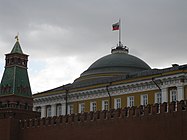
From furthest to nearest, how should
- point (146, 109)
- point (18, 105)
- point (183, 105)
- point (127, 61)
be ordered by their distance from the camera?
point (127, 61) < point (18, 105) < point (146, 109) < point (183, 105)

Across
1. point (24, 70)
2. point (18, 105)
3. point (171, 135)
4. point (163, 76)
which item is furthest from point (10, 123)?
point (171, 135)

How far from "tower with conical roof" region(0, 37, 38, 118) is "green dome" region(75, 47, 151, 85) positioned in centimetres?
634

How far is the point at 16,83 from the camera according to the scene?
39938 millimetres

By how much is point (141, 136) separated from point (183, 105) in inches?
129

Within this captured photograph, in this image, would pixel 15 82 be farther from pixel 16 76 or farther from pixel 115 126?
pixel 115 126

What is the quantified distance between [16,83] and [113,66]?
8.96 m

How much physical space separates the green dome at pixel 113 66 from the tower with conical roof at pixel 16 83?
634 centimetres

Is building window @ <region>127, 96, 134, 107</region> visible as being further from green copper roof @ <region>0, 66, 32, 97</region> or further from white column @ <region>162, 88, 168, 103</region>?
green copper roof @ <region>0, 66, 32, 97</region>

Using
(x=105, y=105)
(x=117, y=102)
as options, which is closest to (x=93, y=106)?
(x=105, y=105)

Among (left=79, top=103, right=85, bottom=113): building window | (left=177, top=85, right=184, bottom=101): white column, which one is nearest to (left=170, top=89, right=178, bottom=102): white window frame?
(left=177, top=85, right=184, bottom=101): white column

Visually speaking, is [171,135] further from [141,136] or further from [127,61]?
[127,61]

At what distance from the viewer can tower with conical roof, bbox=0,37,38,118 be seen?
39.3 metres

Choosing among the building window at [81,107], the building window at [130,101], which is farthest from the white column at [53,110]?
the building window at [130,101]

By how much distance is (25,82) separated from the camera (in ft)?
133
